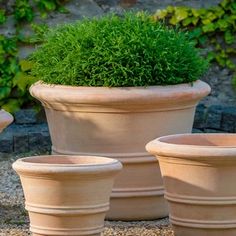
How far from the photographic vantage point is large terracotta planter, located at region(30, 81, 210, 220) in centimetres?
460

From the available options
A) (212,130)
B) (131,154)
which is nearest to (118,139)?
(131,154)

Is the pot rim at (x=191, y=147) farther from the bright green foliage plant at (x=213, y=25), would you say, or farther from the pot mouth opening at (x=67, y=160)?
the bright green foliage plant at (x=213, y=25)

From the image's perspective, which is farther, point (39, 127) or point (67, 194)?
point (39, 127)

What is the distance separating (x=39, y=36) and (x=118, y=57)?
7.26 feet

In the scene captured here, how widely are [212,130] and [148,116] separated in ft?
7.50

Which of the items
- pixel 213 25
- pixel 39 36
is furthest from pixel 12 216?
pixel 213 25

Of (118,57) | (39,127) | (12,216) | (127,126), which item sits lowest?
(39,127)

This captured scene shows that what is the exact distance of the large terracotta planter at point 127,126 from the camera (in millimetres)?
4602

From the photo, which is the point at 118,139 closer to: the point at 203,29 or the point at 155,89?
the point at 155,89

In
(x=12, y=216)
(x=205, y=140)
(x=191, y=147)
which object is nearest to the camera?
(x=191, y=147)

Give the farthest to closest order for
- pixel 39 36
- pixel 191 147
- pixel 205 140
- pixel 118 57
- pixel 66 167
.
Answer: pixel 39 36, pixel 118 57, pixel 205 140, pixel 191 147, pixel 66 167

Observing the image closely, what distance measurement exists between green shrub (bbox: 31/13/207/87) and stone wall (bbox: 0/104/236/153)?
1809mm

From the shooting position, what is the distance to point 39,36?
267 inches

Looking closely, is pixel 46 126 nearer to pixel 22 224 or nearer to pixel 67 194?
pixel 22 224
